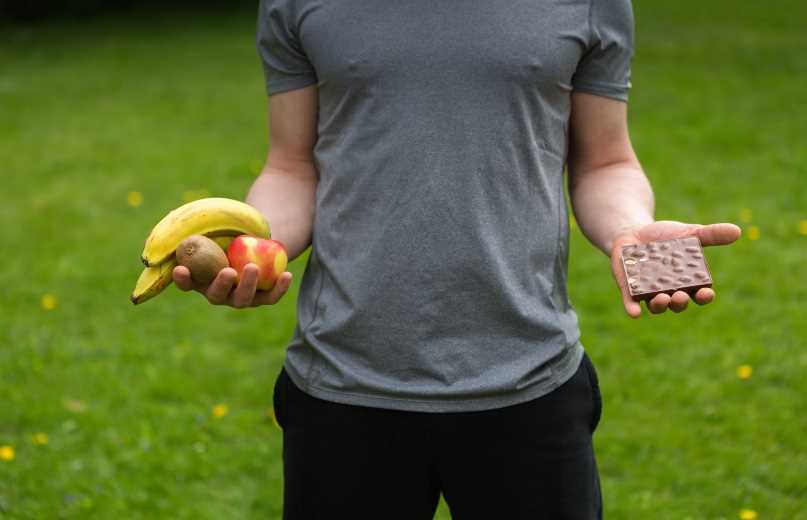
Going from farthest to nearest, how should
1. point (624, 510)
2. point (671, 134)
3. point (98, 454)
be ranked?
1. point (671, 134)
2. point (98, 454)
3. point (624, 510)

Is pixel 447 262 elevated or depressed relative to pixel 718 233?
depressed

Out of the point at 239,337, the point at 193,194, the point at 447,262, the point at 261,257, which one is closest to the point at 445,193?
the point at 447,262

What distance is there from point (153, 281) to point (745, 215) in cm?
504

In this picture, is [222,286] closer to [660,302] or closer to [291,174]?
[291,174]

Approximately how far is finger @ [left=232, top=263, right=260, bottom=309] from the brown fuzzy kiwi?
5 centimetres

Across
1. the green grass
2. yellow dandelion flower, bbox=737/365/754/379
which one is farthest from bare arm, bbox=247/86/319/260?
yellow dandelion flower, bbox=737/365/754/379

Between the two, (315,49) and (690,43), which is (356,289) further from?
(690,43)

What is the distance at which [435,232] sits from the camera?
177 cm

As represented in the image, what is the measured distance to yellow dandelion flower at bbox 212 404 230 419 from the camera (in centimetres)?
432

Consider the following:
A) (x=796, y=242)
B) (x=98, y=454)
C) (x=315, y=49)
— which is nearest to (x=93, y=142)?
(x=98, y=454)

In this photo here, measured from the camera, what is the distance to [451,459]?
1.83 meters

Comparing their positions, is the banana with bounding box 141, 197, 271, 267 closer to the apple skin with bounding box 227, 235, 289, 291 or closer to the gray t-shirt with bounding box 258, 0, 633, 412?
the apple skin with bounding box 227, 235, 289, 291

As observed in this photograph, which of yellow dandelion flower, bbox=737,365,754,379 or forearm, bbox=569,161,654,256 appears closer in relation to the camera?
forearm, bbox=569,161,654,256

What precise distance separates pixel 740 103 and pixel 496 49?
7.57 metres
